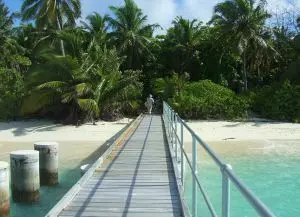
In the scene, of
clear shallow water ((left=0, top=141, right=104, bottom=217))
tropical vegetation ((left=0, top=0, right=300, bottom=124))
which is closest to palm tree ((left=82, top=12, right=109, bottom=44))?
tropical vegetation ((left=0, top=0, right=300, bottom=124))

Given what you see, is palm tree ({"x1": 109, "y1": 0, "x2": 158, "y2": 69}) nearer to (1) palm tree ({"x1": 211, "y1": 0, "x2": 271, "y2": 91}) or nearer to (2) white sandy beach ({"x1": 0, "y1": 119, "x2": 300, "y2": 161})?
(1) palm tree ({"x1": 211, "y1": 0, "x2": 271, "y2": 91})

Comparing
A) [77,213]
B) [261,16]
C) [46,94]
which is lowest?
[77,213]

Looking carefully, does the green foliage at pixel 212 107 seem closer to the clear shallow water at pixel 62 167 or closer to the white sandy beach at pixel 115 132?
the white sandy beach at pixel 115 132

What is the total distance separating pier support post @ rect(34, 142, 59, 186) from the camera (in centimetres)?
1280

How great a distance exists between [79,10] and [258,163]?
23.0 meters

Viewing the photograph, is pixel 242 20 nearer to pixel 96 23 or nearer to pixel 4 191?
pixel 96 23

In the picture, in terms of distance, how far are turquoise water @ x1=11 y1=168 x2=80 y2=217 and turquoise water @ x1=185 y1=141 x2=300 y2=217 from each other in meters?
3.36

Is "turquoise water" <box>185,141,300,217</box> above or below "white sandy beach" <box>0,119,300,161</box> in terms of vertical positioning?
below

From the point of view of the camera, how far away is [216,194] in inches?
442

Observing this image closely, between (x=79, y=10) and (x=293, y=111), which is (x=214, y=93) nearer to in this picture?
(x=293, y=111)

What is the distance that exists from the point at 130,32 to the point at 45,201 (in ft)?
99.5

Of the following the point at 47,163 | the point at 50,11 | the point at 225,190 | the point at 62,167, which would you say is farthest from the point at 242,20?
the point at 225,190

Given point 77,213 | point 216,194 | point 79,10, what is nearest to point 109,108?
point 79,10

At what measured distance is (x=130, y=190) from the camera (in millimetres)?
7484
